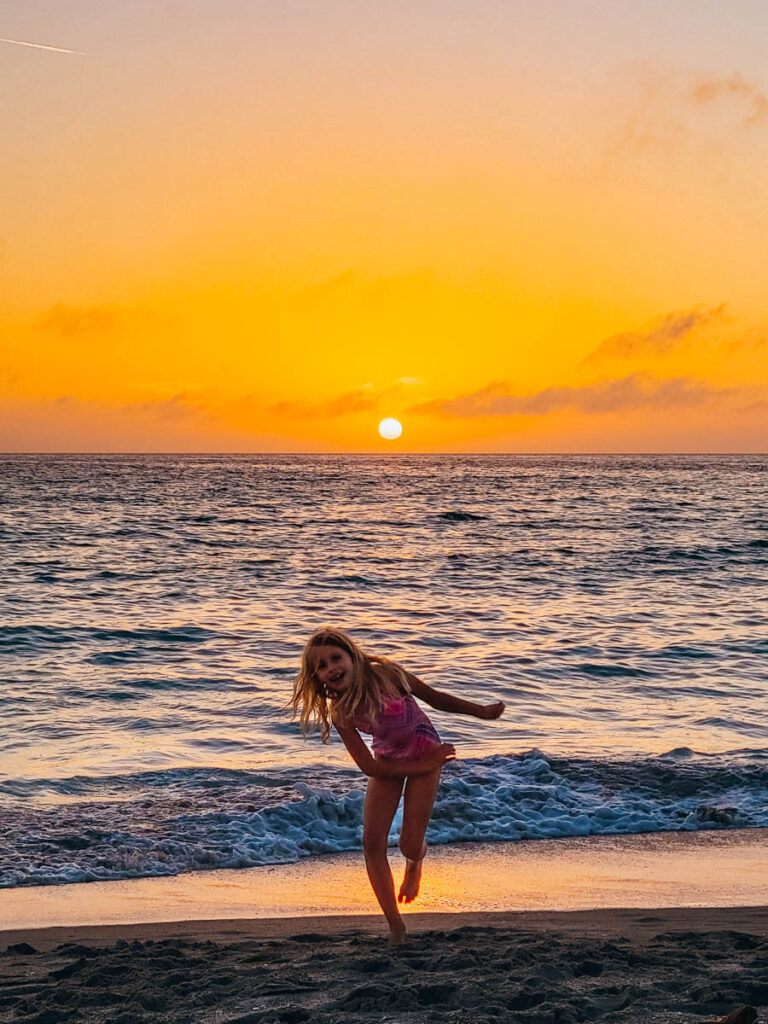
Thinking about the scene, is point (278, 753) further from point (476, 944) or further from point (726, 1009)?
point (726, 1009)

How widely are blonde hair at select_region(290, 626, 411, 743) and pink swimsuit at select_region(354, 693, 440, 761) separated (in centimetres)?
5

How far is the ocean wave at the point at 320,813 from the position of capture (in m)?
7.62

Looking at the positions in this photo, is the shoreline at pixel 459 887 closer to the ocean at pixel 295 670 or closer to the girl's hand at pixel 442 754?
the ocean at pixel 295 670

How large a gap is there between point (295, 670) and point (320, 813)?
6.37 metres

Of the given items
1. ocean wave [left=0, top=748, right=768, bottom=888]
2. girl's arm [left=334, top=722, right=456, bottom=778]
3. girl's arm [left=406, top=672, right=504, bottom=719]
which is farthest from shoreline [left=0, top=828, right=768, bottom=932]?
girl's arm [left=406, top=672, right=504, bottom=719]

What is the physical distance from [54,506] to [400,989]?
50456 millimetres

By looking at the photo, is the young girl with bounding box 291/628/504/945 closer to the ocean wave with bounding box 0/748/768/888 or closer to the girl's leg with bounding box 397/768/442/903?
the girl's leg with bounding box 397/768/442/903

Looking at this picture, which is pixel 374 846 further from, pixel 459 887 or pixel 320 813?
pixel 320 813

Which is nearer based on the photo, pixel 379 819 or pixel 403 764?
pixel 403 764

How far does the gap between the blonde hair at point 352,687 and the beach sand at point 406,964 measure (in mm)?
1144

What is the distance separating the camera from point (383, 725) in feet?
16.4

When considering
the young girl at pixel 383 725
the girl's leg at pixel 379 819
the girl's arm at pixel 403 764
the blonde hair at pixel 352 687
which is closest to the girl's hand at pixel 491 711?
the young girl at pixel 383 725

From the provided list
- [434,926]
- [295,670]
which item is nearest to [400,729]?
[434,926]

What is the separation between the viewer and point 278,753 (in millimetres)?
10641
